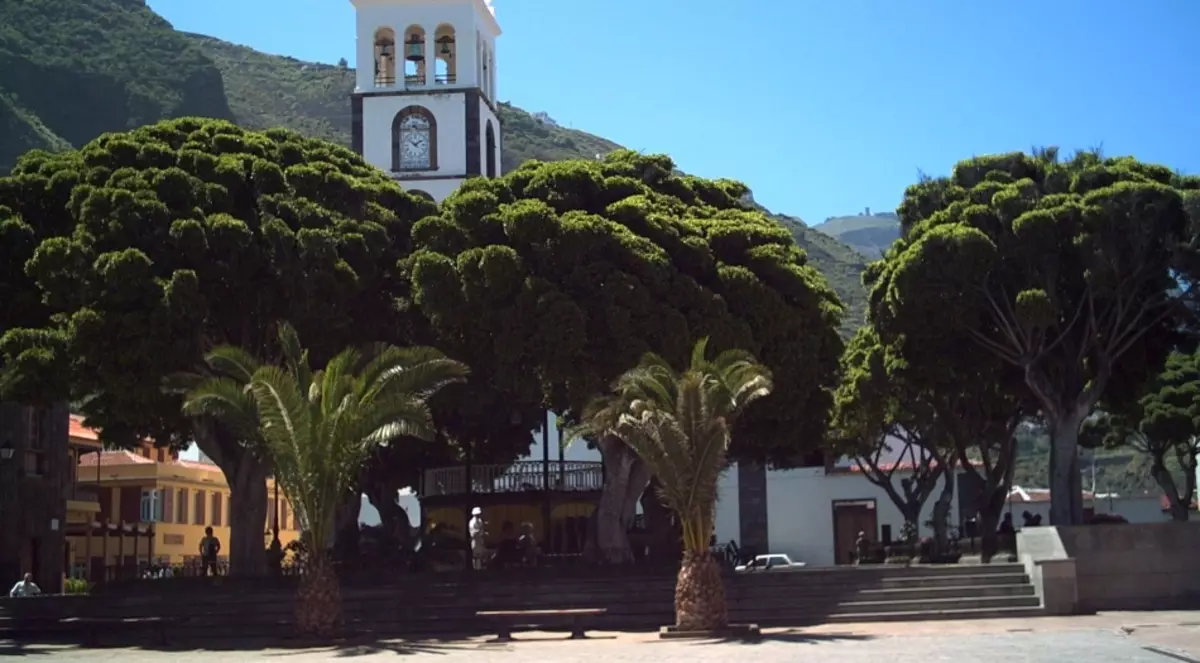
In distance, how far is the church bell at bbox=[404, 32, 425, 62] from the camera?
49.4 metres

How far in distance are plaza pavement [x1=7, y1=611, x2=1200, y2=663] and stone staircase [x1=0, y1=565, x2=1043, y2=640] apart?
107cm

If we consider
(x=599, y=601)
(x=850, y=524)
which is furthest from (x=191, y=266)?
(x=850, y=524)

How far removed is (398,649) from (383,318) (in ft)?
32.2

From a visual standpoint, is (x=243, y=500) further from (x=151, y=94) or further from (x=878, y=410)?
(x=151, y=94)

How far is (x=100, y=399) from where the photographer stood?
2612 cm

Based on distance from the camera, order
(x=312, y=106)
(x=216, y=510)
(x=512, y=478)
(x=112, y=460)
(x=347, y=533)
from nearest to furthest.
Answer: (x=347, y=533), (x=512, y=478), (x=112, y=460), (x=216, y=510), (x=312, y=106)

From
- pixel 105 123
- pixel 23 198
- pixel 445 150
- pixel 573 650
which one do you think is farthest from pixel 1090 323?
pixel 105 123

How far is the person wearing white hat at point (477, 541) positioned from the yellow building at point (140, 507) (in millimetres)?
15450

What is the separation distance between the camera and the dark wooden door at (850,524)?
5234 cm

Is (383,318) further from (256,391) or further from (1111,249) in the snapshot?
(1111,249)

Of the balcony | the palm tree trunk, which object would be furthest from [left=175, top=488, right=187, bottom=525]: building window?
the palm tree trunk

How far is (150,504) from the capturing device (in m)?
48.3

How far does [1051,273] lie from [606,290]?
8065 mm

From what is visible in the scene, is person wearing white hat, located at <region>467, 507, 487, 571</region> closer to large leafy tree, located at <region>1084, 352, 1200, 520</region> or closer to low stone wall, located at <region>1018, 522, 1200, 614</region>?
low stone wall, located at <region>1018, 522, 1200, 614</region>
